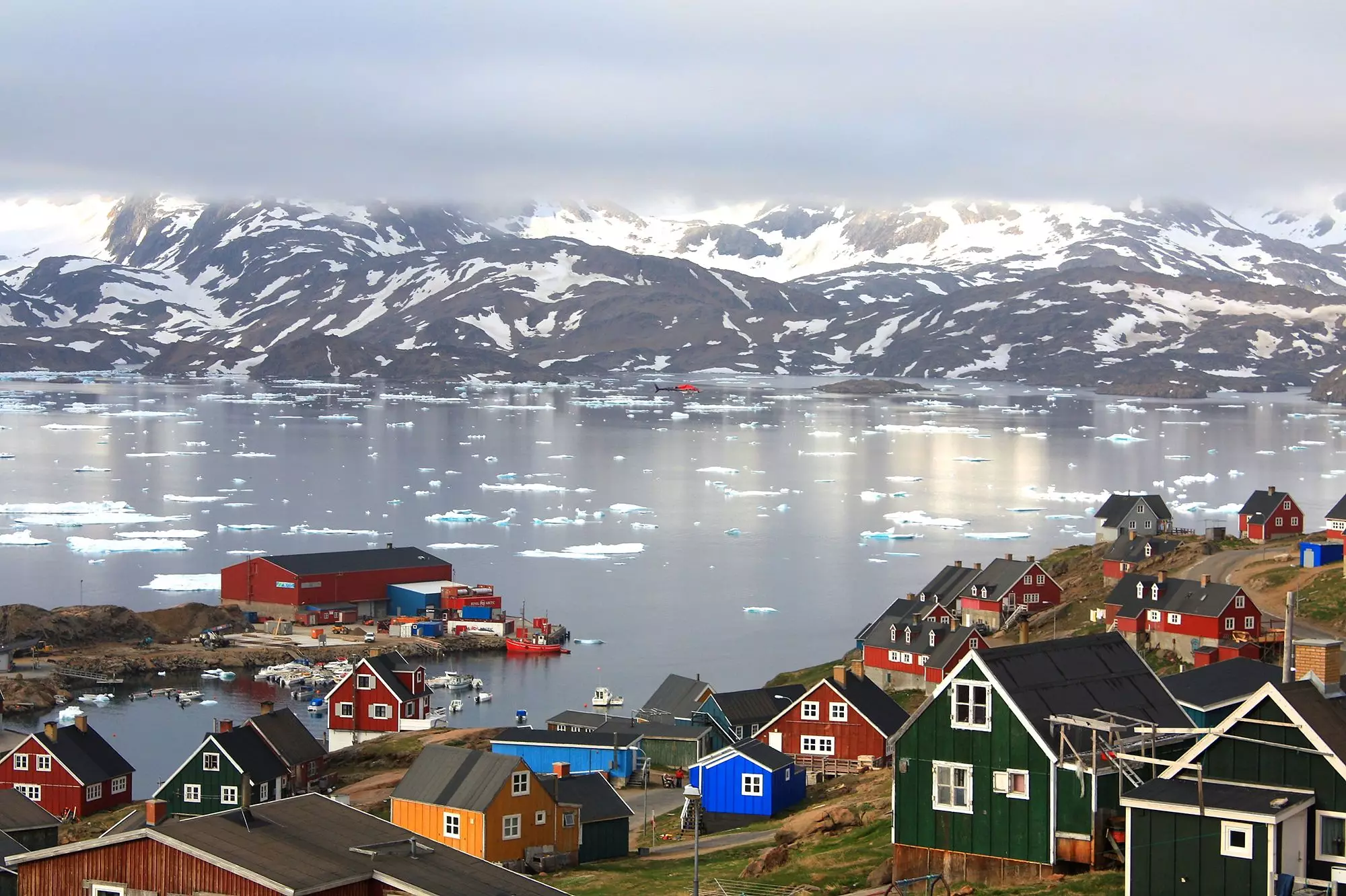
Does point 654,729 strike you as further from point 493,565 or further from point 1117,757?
point 493,565

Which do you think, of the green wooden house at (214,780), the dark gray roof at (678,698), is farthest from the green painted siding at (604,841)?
the dark gray roof at (678,698)

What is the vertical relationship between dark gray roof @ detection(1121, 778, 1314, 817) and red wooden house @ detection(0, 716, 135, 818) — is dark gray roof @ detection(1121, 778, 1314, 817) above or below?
above

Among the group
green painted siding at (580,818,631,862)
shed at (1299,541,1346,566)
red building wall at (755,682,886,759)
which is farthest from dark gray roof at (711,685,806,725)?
shed at (1299,541,1346,566)

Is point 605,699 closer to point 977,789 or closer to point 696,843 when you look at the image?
point 977,789

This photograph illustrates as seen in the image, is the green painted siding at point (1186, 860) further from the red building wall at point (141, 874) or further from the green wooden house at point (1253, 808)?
the red building wall at point (141, 874)

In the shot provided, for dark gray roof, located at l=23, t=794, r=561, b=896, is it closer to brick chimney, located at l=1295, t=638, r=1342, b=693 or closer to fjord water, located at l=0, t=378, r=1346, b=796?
brick chimney, located at l=1295, t=638, r=1342, b=693

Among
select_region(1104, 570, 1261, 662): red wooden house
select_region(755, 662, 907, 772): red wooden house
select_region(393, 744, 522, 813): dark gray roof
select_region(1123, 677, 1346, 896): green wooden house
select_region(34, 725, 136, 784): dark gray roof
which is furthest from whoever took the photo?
select_region(1104, 570, 1261, 662): red wooden house

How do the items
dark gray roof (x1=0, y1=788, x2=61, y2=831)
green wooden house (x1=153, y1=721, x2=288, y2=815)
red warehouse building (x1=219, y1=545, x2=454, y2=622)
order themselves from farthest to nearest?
red warehouse building (x1=219, y1=545, x2=454, y2=622)
green wooden house (x1=153, y1=721, x2=288, y2=815)
dark gray roof (x1=0, y1=788, x2=61, y2=831)
